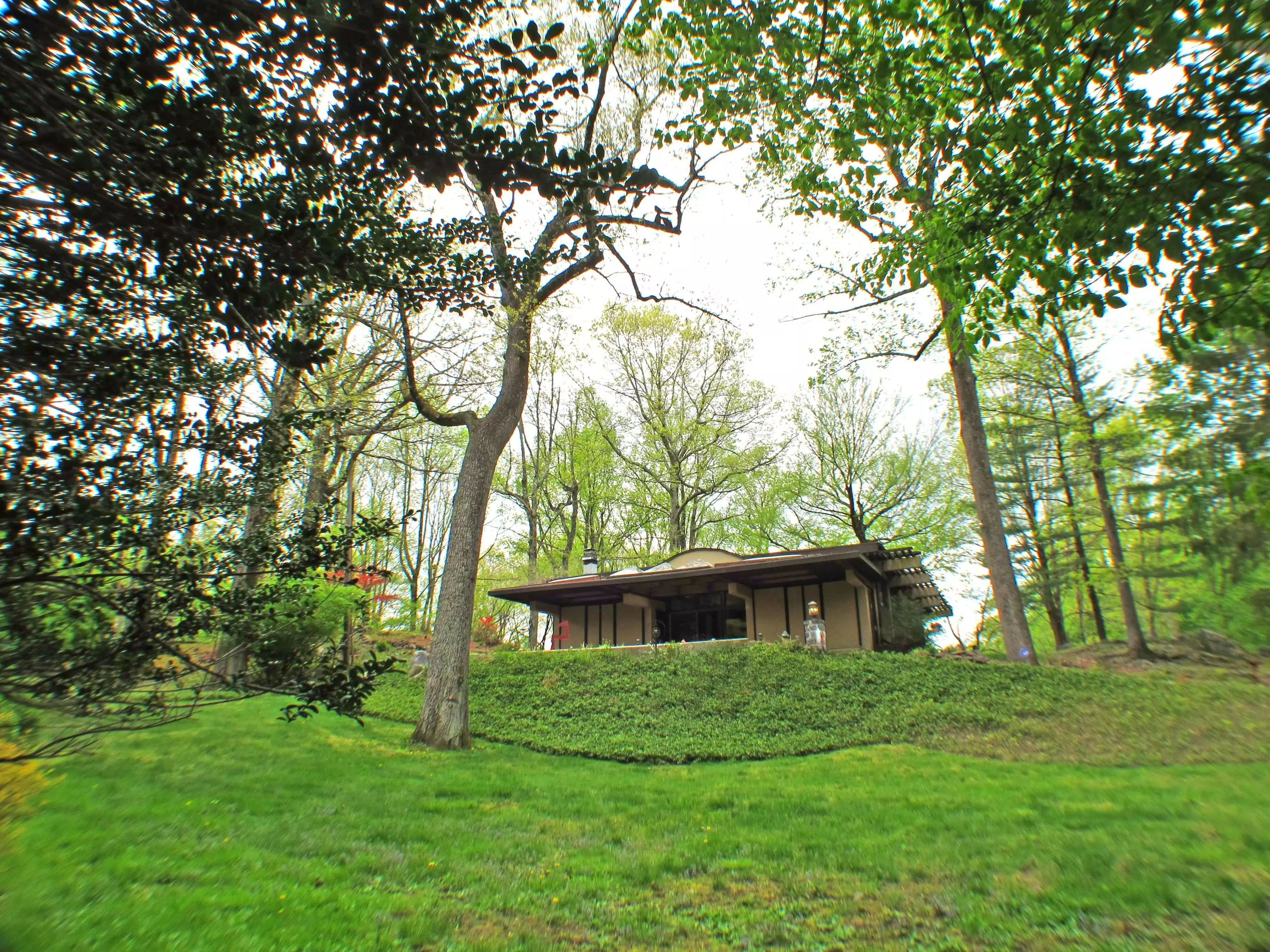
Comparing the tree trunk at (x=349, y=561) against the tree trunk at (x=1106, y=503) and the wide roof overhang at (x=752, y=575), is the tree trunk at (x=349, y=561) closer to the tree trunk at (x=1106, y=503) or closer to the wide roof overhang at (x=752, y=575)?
the wide roof overhang at (x=752, y=575)

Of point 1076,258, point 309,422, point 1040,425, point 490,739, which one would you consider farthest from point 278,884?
point 1040,425

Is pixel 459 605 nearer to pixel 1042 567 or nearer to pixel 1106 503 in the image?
pixel 1106 503

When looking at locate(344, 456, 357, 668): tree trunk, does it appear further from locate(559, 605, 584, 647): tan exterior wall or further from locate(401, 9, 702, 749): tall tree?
locate(559, 605, 584, 647): tan exterior wall

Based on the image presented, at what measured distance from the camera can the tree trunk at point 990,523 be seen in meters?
15.1

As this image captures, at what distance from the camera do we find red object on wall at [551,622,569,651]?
23391mm

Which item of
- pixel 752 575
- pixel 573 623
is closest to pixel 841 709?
pixel 752 575

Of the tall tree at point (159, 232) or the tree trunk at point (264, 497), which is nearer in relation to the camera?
the tall tree at point (159, 232)

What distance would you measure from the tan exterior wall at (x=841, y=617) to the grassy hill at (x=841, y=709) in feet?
10.7

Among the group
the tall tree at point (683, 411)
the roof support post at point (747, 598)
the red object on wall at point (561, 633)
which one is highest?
the tall tree at point (683, 411)

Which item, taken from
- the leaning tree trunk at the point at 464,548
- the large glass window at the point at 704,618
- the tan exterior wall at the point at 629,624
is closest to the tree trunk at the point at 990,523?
the large glass window at the point at 704,618

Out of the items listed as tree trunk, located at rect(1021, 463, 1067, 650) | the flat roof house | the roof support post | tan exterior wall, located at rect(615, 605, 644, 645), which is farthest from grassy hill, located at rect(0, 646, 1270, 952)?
tree trunk, located at rect(1021, 463, 1067, 650)

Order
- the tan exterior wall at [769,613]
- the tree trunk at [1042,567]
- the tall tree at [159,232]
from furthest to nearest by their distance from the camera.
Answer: the tree trunk at [1042,567] < the tan exterior wall at [769,613] < the tall tree at [159,232]

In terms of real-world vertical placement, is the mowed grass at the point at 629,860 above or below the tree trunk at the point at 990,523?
below

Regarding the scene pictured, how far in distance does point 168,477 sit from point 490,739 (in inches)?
428
